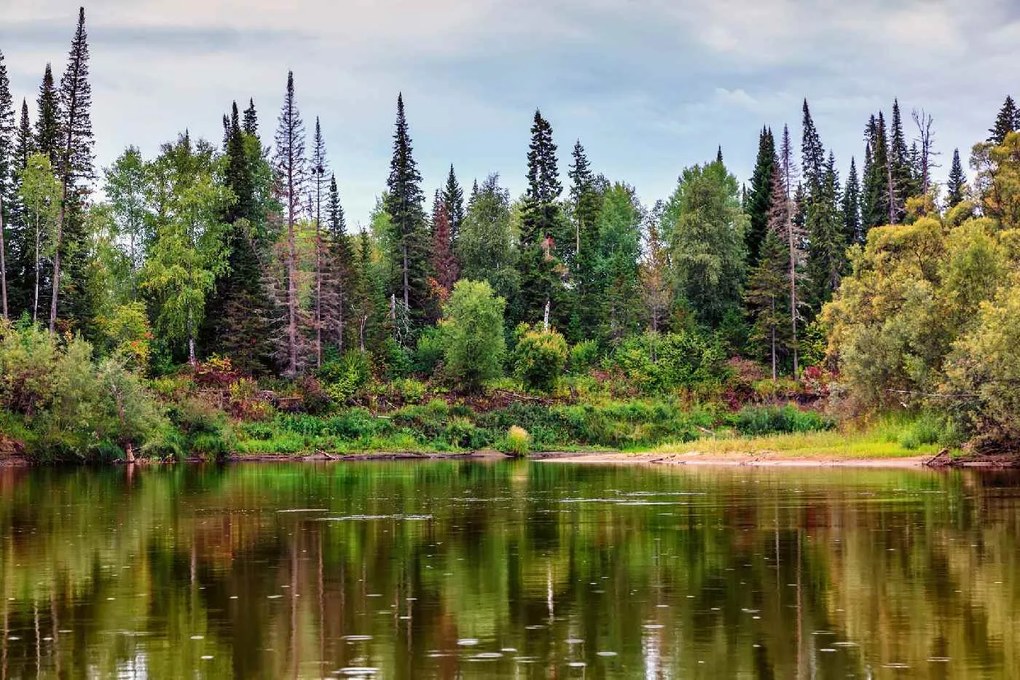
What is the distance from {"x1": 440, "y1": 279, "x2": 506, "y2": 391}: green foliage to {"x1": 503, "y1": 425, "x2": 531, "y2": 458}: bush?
10.7 m

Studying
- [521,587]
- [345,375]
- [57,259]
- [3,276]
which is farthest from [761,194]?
[521,587]

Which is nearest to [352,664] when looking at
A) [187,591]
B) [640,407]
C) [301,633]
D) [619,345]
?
[301,633]

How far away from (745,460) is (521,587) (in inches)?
1788

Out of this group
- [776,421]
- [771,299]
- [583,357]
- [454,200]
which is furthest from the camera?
[454,200]

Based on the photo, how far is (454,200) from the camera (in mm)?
133875

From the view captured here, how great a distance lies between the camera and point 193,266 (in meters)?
92.2

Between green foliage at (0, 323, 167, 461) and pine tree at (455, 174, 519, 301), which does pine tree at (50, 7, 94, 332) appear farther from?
pine tree at (455, 174, 519, 301)

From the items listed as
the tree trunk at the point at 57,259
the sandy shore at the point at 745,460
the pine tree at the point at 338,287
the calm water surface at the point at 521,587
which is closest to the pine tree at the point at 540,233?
the pine tree at the point at 338,287

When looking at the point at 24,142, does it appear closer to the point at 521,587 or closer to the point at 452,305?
the point at 452,305

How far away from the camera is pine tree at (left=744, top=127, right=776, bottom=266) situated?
4382 inches

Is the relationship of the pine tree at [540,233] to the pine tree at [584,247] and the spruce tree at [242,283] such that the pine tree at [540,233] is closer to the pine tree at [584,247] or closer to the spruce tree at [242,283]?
the pine tree at [584,247]

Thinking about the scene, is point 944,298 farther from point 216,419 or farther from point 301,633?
point 301,633

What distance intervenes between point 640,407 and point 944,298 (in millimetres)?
30680

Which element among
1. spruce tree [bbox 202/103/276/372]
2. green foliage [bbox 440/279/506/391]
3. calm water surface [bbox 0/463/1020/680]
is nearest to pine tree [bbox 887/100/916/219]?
green foliage [bbox 440/279/506/391]
